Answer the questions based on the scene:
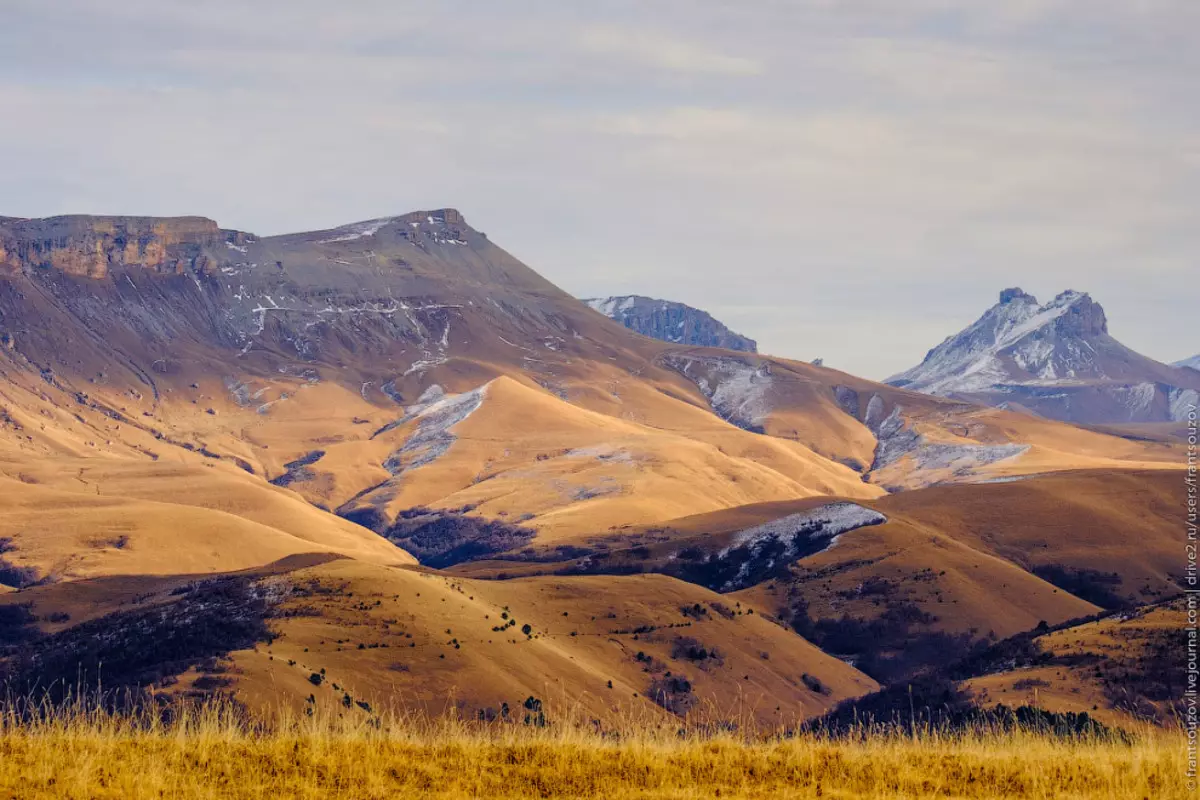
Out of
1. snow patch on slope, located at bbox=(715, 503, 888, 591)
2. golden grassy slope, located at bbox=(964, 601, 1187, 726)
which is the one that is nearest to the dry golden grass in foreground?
golden grassy slope, located at bbox=(964, 601, 1187, 726)

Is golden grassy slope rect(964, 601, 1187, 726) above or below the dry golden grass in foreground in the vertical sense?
below

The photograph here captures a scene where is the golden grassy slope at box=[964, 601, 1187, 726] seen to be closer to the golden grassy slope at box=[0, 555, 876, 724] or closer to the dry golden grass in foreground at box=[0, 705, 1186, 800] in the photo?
the golden grassy slope at box=[0, 555, 876, 724]

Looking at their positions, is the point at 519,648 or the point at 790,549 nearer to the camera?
the point at 519,648

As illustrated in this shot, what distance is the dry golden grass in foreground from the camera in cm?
1927

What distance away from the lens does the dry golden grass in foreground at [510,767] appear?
63.2 ft

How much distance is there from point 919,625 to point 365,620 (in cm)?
6377

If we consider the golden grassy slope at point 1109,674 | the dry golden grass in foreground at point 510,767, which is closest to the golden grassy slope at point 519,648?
the golden grassy slope at point 1109,674

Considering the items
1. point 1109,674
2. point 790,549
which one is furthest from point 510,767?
point 790,549

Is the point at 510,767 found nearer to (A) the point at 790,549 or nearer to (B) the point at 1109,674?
(B) the point at 1109,674

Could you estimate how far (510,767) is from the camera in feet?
67.5

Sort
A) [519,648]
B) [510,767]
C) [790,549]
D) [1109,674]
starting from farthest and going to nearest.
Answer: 1. [790,549]
2. [519,648]
3. [1109,674]
4. [510,767]

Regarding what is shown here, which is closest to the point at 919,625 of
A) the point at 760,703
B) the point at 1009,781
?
the point at 760,703

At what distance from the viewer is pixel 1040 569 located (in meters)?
188

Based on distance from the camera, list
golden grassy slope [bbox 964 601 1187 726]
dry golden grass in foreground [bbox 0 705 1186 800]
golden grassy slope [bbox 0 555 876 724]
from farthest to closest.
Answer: golden grassy slope [bbox 0 555 876 724] < golden grassy slope [bbox 964 601 1187 726] < dry golden grass in foreground [bbox 0 705 1186 800]
